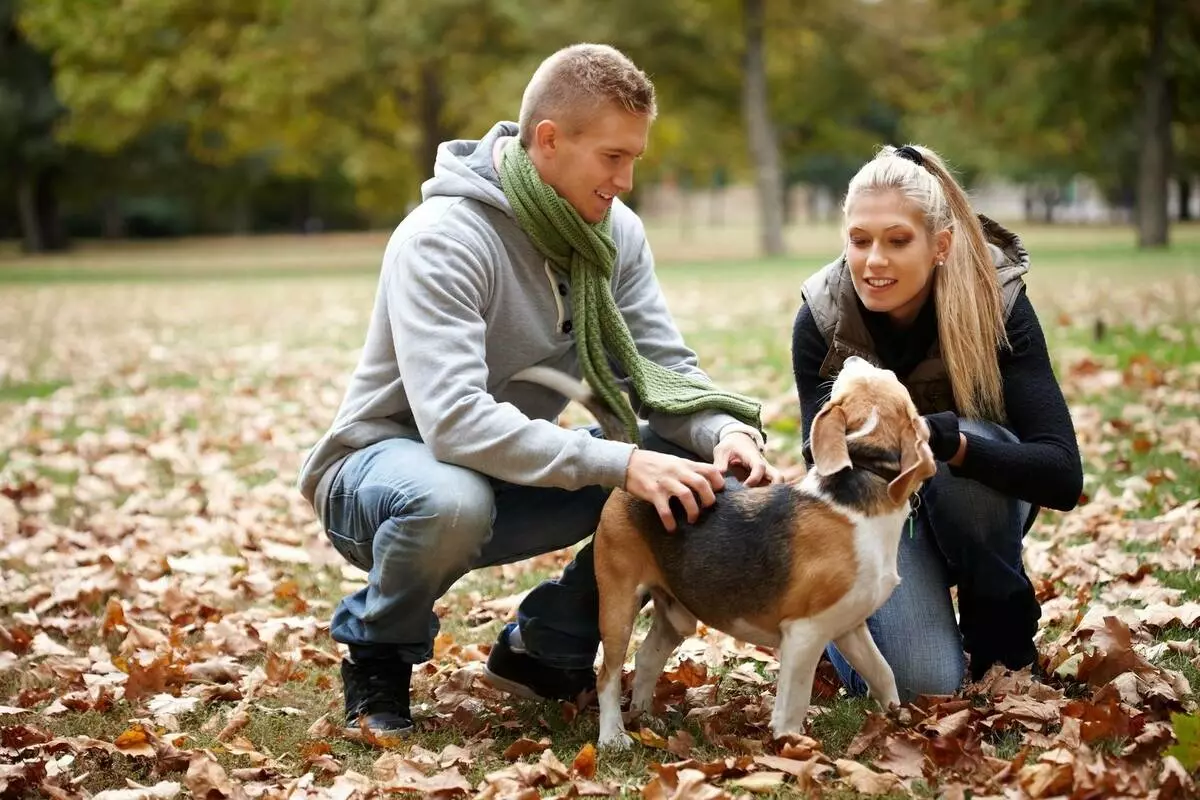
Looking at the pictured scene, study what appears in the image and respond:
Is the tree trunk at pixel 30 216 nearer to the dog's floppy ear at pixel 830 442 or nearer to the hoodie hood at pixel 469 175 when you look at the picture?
the hoodie hood at pixel 469 175

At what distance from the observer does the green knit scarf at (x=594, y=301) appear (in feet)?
12.6

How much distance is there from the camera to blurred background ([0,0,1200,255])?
95.3 ft

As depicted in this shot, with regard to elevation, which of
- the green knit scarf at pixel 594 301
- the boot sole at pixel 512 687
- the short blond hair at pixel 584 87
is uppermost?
the short blond hair at pixel 584 87

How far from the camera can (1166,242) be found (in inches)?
1099

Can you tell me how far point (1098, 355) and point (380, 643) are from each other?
7.86 meters

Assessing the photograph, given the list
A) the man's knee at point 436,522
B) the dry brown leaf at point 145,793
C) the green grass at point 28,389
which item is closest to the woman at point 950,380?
the man's knee at point 436,522

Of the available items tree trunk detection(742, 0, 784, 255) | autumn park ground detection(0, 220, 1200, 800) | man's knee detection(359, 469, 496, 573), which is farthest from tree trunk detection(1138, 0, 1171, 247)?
man's knee detection(359, 469, 496, 573)

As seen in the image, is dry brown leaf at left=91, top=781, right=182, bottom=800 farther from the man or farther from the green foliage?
the green foliage

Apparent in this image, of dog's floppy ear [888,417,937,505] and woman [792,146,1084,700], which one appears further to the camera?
woman [792,146,1084,700]

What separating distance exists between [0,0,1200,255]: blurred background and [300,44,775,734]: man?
26.6 metres

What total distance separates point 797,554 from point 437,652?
1.80 m

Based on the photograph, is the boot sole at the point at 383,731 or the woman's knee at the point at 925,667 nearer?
the boot sole at the point at 383,731

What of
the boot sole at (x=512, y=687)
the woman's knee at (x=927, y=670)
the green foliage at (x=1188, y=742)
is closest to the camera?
the green foliage at (x=1188, y=742)

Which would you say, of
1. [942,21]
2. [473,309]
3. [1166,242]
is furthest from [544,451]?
[942,21]
